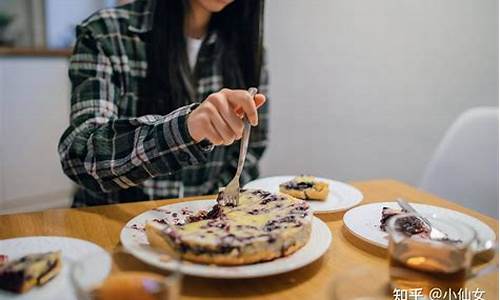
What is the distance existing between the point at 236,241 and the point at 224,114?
267 mm

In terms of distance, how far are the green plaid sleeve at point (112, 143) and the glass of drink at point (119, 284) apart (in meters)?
0.40

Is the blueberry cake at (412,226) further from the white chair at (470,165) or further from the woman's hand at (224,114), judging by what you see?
the white chair at (470,165)

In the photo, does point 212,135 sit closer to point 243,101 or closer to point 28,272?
point 243,101

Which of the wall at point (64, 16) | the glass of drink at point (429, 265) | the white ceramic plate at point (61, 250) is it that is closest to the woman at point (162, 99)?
the white ceramic plate at point (61, 250)

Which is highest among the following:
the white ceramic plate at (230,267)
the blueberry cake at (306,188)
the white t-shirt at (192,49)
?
the white t-shirt at (192,49)

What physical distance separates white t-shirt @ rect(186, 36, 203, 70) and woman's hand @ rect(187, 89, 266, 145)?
0.54 metres

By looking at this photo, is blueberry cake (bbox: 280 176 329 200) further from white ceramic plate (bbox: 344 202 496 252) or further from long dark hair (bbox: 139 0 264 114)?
long dark hair (bbox: 139 0 264 114)

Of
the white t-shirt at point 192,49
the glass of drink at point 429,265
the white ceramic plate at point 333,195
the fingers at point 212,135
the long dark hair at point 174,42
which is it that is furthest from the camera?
the white t-shirt at point 192,49

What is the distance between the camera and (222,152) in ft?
4.82

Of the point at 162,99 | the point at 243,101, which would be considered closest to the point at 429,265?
the point at 243,101

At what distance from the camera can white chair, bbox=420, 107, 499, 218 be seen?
1449 mm

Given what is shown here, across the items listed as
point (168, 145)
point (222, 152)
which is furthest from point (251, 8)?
point (168, 145)

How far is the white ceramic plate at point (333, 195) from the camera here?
1025mm

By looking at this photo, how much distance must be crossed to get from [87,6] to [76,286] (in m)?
2.57
